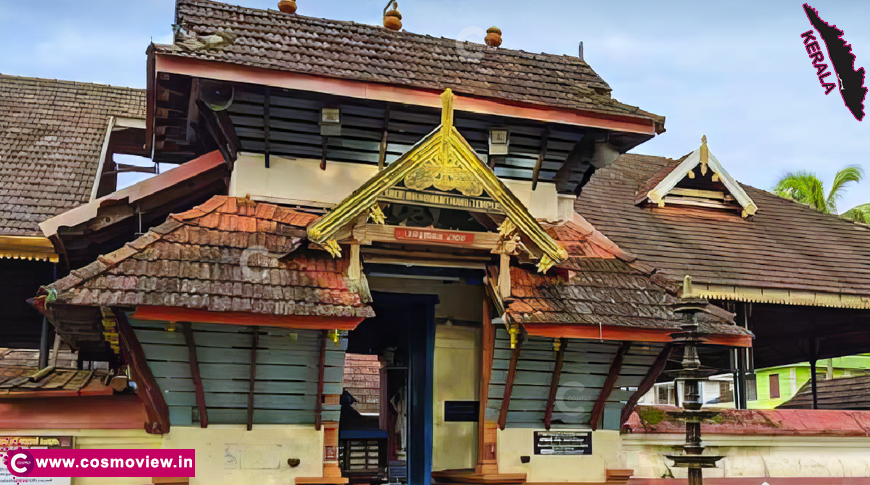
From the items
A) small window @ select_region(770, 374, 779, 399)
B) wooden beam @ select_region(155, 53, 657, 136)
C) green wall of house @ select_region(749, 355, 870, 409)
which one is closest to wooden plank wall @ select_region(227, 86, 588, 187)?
wooden beam @ select_region(155, 53, 657, 136)

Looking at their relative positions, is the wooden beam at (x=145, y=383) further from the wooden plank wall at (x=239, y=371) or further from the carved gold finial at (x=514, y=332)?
the carved gold finial at (x=514, y=332)

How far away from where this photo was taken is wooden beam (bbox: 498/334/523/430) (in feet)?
35.7

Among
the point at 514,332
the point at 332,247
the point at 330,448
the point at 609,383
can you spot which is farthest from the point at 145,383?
the point at 609,383

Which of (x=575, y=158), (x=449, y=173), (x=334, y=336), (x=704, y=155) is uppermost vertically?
(x=704, y=155)

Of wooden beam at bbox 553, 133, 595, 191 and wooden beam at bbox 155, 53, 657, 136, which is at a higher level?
wooden beam at bbox 155, 53, 657, 136

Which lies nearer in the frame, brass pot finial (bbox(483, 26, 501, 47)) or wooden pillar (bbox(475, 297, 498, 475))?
wooden pillar (bbox(475, 297, 498, 475))

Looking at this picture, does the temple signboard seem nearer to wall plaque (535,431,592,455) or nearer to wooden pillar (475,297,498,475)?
wooden pillar (475,297,498,475)

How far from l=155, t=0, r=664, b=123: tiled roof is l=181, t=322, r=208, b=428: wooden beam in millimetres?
3132

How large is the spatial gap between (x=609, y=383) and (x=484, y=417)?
1711 mm

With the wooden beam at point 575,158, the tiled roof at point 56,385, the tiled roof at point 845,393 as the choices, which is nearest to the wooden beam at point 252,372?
the tiled roof at point 56,385

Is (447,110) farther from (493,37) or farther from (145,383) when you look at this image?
(145,383)

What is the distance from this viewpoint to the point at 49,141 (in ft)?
49.8

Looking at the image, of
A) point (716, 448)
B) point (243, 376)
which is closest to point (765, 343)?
point (716, 448)

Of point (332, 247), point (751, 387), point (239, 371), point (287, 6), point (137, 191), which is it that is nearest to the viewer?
point (332, 247)
